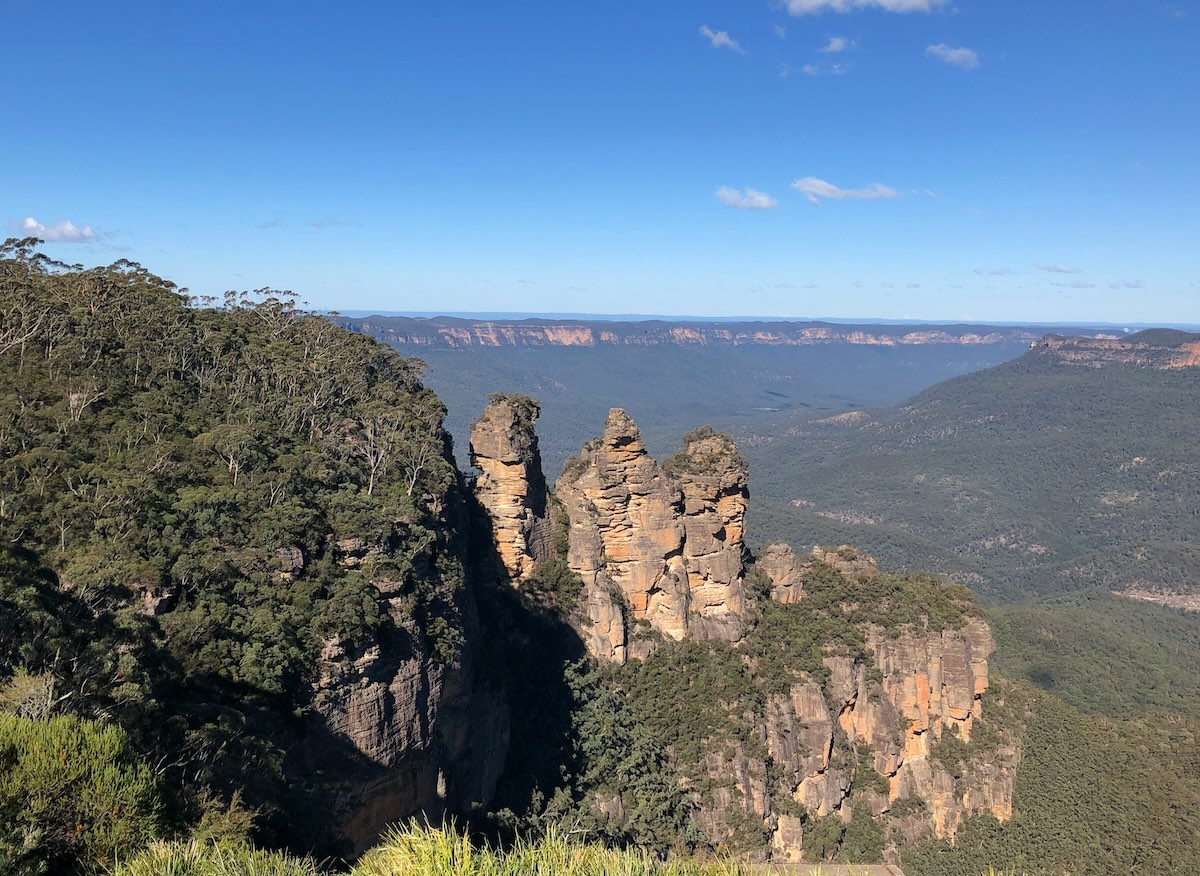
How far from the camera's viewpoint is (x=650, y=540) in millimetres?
45250

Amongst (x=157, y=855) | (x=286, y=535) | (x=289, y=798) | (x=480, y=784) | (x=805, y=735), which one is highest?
(x=286, y=535)

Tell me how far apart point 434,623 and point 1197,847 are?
44.6m

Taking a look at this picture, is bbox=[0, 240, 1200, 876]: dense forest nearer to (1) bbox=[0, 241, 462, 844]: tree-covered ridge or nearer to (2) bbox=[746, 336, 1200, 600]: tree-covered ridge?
(1) bbox=[0, 241, 462, 844]: tree-covered ridge

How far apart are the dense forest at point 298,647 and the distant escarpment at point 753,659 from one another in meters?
0.45

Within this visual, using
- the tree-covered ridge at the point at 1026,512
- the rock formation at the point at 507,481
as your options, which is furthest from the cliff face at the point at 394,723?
the tree-covered ridge at the point at 1026,512

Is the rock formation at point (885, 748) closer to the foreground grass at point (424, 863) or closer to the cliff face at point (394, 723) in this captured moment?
the cliff face at point (394, 723)

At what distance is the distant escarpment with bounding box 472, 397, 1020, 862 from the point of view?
4212cm

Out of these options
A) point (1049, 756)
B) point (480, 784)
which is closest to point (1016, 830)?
point (1049, 756)

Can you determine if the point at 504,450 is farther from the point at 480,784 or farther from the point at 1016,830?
the point at 1016,830

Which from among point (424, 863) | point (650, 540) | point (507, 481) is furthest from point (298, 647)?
point (650, 540)

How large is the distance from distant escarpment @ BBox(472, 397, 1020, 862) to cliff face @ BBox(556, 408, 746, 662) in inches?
3.4

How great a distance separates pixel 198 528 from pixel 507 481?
62.1 ft

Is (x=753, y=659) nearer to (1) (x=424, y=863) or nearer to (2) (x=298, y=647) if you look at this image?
(2) (x=298, y=647)

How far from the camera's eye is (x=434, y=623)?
1150 inches
